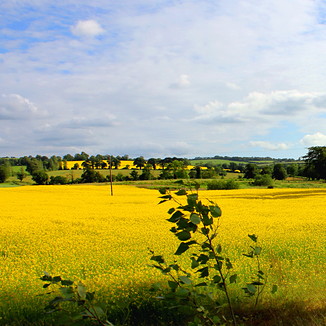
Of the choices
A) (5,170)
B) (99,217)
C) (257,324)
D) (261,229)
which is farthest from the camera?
(5,170)

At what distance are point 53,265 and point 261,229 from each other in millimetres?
8000

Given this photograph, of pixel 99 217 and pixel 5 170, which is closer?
→ pixel 99 217

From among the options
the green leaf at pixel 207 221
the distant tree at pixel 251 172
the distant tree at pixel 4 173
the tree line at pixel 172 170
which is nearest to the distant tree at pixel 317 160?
the tree line at pixel 172 170

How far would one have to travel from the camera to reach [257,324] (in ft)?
16.6

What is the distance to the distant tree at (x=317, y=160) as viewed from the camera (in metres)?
52.0

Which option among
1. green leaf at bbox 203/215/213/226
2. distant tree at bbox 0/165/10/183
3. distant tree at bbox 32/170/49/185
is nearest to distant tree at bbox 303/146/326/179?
green leaf at bbox 203/215/213/226

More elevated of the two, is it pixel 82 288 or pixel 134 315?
pixel 82 288

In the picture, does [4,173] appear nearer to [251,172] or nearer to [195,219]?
[251,172]

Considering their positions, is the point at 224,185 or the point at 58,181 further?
the point at 58,181

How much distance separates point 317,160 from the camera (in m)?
53.0

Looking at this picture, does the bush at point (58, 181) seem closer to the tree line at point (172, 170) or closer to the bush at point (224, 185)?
the tree line at point (172, 170)

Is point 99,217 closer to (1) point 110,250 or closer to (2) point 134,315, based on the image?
(1) point 110,250

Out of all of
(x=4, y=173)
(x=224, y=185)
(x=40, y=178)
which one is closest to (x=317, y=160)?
(x=224, y=185)

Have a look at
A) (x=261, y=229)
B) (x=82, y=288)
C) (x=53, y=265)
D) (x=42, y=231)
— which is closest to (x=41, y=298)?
(x=53, y=265)
